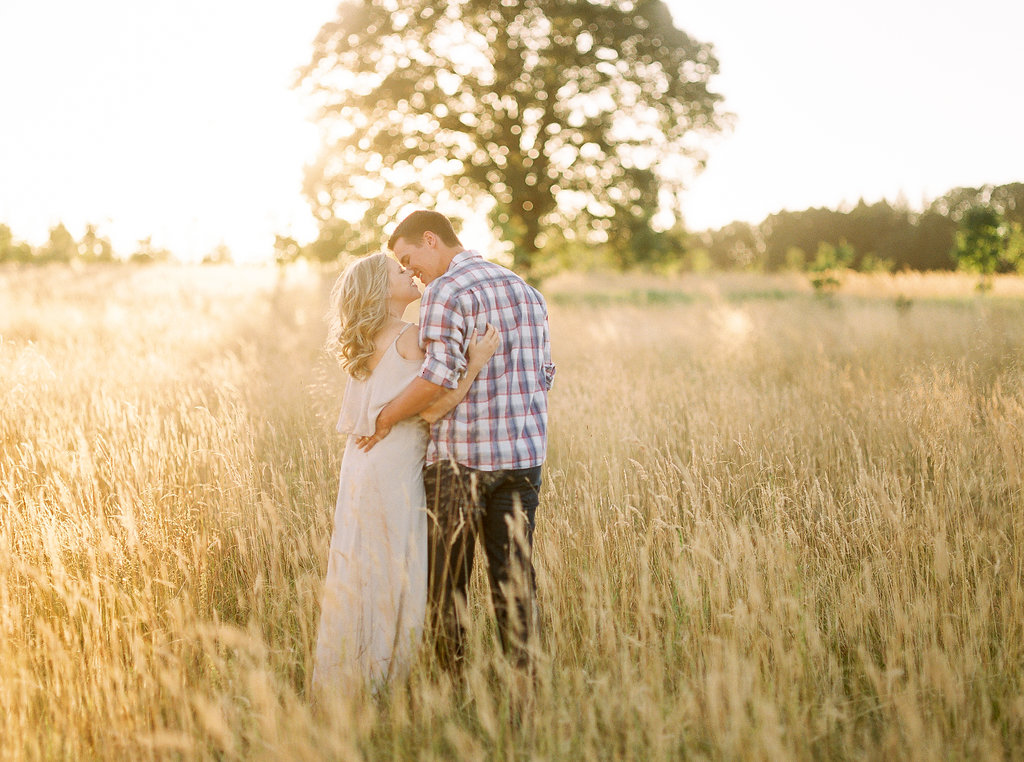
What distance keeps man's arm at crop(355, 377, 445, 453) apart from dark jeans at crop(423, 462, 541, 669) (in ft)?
0.79

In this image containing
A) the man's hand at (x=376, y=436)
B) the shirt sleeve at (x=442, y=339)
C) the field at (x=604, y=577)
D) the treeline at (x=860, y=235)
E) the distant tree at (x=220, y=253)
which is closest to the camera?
the field at (x=604, y=577)

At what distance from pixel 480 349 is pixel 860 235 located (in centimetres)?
5168

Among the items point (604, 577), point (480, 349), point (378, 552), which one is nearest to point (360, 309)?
point (480, 349)

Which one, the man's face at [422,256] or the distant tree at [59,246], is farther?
the distant tree at [59,246]

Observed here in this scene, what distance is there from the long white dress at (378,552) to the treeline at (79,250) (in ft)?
111

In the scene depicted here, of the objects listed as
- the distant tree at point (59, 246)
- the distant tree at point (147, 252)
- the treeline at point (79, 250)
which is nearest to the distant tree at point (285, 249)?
the treeline at point (79, 250)

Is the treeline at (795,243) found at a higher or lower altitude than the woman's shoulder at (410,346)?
higher

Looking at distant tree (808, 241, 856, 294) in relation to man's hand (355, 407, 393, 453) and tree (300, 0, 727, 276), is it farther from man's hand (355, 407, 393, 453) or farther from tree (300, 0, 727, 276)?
man's hand (355, 407, 393, 453)

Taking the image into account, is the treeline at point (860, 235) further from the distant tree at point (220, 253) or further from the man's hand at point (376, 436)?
the man's hand at point (376, 436)

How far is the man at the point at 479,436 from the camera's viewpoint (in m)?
2.66

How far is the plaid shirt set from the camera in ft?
8.80

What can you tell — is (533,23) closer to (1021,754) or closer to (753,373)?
(753,373)

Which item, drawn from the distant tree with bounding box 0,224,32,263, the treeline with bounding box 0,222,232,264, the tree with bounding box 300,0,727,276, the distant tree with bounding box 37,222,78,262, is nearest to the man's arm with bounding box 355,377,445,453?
the tree with bounding box 300,0,727,276

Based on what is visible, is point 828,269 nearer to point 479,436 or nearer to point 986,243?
point 986,243
